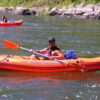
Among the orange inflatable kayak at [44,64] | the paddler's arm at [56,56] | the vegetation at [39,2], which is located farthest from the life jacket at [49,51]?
the vegetation at [39,2]

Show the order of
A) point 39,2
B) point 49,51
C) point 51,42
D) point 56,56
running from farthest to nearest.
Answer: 1. point 39,2
2. point 49,51
3. point 56,56
4. point 51,42

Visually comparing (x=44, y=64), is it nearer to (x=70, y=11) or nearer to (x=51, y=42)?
(x=51, y=42)

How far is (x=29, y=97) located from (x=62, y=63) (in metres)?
3.25

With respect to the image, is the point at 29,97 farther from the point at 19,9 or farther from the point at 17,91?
the point at 19,9

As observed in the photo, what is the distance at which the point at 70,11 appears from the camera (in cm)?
4619

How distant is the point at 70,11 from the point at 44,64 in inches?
1287

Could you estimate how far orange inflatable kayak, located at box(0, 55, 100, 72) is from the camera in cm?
1401

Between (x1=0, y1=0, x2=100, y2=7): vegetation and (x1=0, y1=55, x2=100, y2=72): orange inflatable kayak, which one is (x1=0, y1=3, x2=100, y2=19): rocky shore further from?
(x1=0, y1=55, x2=100, y2=72): orange inflatable kayak

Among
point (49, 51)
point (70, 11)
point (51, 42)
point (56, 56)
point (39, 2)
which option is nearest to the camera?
point (51, 42)

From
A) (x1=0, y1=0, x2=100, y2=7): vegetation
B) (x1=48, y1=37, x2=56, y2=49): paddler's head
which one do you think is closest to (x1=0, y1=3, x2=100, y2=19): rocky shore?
(x1=0, y1=0, x2=100, y2=7): vegetation

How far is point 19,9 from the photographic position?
50469 millimetres

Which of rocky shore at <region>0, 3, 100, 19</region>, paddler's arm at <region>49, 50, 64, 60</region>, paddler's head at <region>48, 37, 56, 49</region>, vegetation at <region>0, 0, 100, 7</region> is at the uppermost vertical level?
paddler's head at <region>48, 37, 56, 49</region>

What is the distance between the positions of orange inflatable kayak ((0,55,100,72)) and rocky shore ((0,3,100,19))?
28.5m

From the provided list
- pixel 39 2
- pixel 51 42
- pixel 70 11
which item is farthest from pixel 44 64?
pixel 39 2
